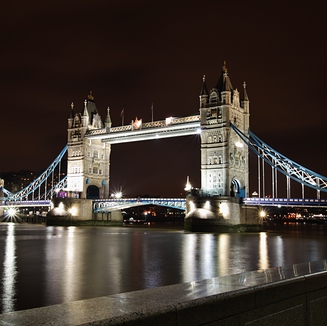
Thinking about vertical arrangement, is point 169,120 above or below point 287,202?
above

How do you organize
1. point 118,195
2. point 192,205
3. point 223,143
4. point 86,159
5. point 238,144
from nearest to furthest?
point 192,205, point 223,143, point 238,144, point 86,159, point 118,195

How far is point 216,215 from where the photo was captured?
1478 inches

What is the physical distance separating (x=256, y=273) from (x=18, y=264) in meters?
12.8

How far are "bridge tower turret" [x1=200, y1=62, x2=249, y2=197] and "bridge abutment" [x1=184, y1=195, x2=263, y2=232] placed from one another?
4.51 feet

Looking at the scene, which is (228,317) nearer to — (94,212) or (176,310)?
(176,310)

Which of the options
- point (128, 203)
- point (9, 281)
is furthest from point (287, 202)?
point (9, 281)

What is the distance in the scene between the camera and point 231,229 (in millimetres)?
37375

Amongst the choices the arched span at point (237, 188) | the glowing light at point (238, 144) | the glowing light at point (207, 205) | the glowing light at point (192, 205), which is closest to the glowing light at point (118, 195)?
the glowing light at point (192, 205)

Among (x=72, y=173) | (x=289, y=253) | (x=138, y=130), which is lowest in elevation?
(x=289, y=253)

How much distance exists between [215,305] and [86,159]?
49.8 metres

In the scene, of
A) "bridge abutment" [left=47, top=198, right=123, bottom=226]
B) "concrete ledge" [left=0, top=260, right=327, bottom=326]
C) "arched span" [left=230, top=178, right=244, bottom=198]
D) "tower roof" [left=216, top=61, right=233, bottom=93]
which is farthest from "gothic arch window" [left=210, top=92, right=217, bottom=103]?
"concrete ledge" [left=0, top=260, right=327, bottom=326]

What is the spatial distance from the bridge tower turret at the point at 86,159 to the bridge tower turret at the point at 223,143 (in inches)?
644

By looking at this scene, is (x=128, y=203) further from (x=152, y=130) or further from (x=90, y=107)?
(x=90, y=107)

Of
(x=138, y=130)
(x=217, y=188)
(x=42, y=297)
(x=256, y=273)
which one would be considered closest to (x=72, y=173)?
(x=138, y=130)
